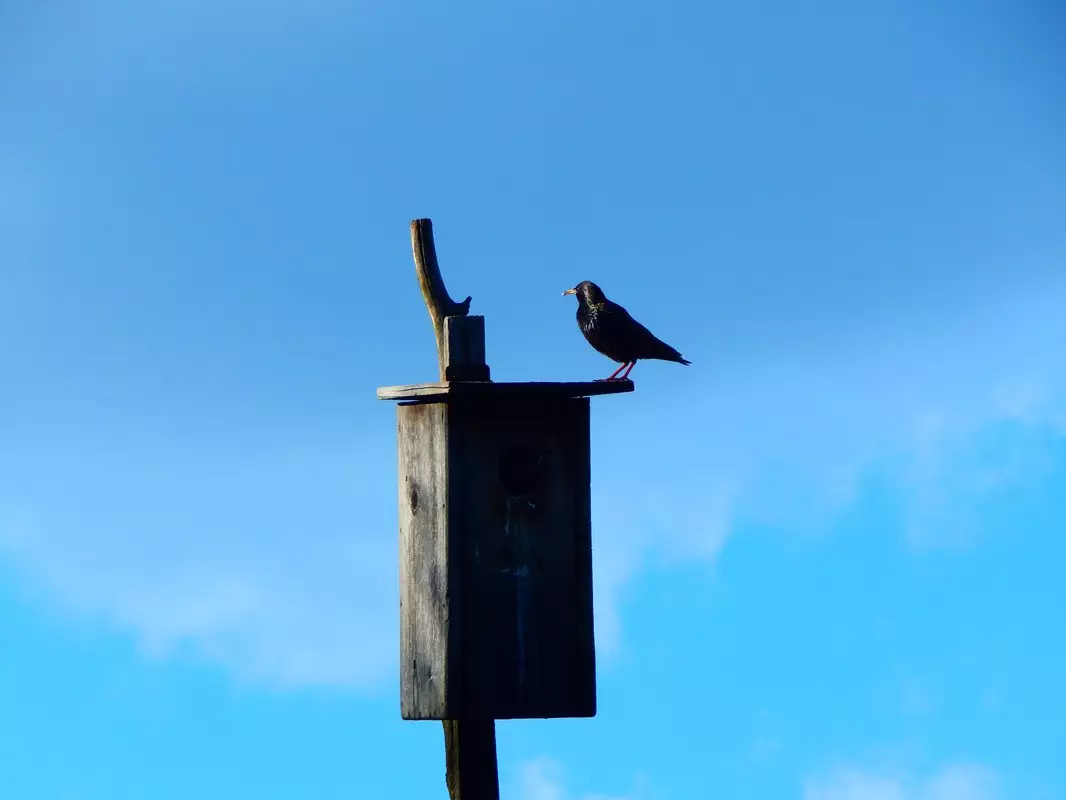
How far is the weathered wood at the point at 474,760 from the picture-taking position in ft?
19.8

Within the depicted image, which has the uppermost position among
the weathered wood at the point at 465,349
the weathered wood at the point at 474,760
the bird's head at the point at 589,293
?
the bird's head at the point at 589,293

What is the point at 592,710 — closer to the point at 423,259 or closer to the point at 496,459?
the point at 496,459

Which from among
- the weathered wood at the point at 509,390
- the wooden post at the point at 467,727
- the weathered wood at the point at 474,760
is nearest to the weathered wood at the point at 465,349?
the wooden post at the point at 467,727

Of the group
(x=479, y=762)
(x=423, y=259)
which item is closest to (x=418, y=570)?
(x=479, y=762)

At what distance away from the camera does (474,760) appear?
6.04 m

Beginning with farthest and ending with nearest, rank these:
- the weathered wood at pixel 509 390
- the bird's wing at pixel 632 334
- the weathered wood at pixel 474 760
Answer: the bird's wing at pixel 632 334, the weathered wood at pixel 474 760, the weathered wood at pixel 509 390

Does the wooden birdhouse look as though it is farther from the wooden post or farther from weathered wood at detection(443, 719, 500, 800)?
weathered wood at detection(443, 719, 500, 800)

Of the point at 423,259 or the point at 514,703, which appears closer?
the point at 514,703

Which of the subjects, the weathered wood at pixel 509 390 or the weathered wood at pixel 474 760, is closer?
the weathered wood at pixel 509 390

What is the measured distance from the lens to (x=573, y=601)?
6.02 meters

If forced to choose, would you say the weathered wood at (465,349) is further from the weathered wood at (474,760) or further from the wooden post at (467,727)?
the weathered wood at (474,760)

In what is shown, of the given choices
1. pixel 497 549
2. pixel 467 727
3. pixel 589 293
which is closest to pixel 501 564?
pixel 497 549

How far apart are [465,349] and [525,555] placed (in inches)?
31.9

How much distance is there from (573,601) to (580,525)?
28 cm
